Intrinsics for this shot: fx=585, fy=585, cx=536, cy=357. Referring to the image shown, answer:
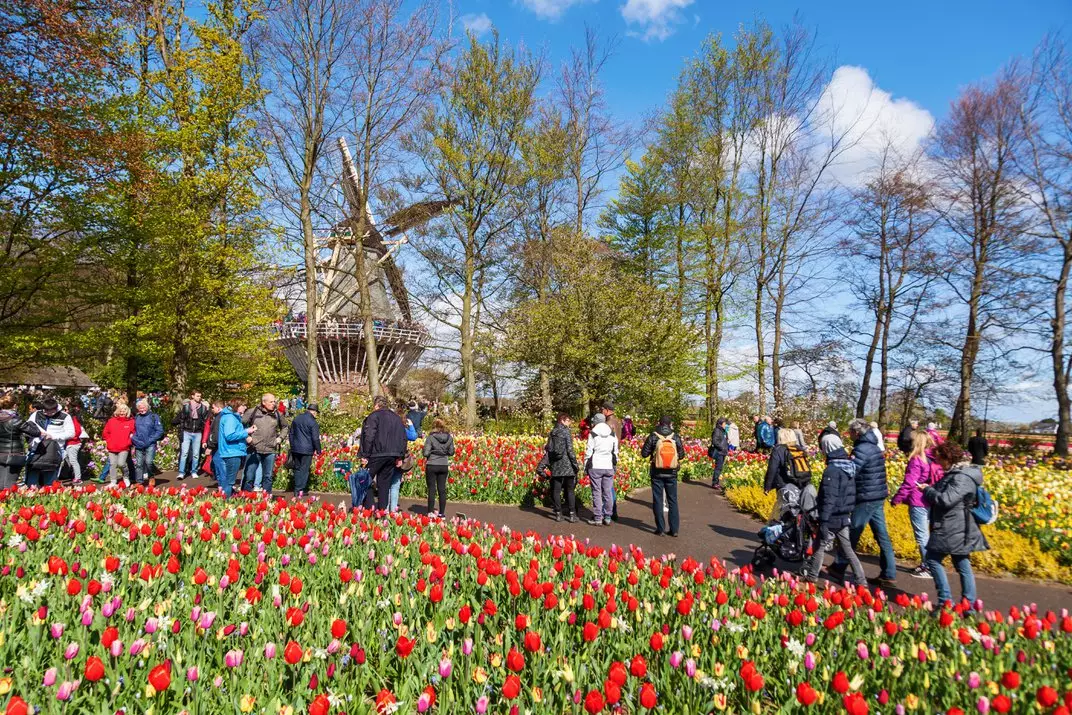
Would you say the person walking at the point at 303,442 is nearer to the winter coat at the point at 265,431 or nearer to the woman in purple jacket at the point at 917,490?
the winter coat at the point at 265,431

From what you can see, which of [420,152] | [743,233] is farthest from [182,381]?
[743,233]

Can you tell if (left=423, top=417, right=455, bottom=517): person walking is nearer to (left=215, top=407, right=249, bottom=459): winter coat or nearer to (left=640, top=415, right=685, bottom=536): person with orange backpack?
(left=640, top=415, right=685, bottom=536): person with orange backpack

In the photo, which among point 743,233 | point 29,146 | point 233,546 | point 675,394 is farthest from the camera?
point 743,233

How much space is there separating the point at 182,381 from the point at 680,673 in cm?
1827

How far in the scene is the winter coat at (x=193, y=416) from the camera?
483 inches

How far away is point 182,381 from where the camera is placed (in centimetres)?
1722

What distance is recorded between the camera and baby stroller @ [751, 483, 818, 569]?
6.63 m

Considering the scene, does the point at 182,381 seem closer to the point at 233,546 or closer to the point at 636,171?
the point at 233,546

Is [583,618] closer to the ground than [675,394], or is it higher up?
closer to the ground

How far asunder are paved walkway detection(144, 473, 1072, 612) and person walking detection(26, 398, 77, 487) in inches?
111

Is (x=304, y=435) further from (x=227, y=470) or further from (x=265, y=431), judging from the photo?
(x=227, y=470)

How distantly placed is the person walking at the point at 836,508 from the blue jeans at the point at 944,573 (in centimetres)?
73

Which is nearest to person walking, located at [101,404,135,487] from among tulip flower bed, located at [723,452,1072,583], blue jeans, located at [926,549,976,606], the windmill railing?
tulip flower bed, located at [723,452,1072,583]

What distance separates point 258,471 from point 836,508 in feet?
29.2
